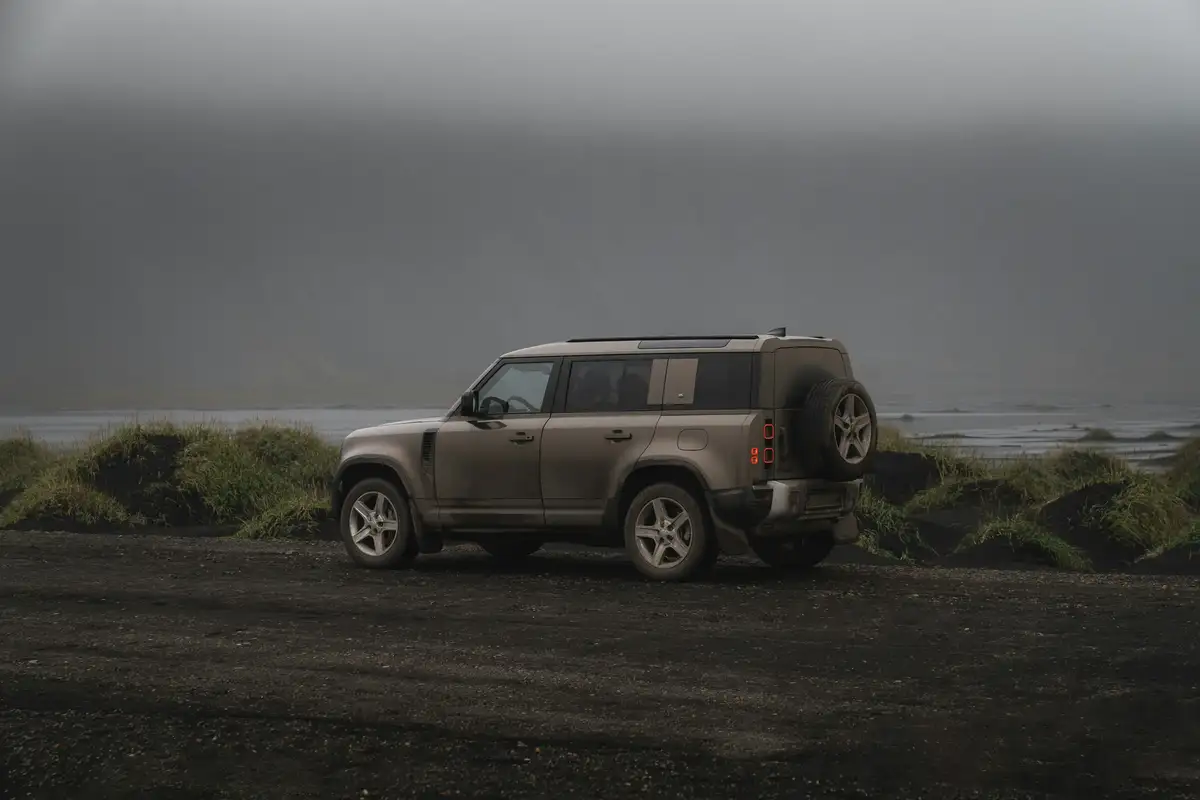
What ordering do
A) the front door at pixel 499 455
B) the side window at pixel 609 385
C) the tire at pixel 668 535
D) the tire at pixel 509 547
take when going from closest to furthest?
the tire at pixel 668 535 → the side window at pixel 609 385 → the front door at pixel 499 455 → the tire at pixel 509 547

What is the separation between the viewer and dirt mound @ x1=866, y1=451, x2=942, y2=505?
1950 centimetres

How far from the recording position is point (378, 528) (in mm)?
14492

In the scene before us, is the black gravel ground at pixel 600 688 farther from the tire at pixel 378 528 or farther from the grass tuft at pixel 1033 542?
the grass tuft at pixel 1033 542

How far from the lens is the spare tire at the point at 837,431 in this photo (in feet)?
41.5

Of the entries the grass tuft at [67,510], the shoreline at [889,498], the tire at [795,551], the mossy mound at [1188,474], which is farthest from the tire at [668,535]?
the grass tuft at [67,510]

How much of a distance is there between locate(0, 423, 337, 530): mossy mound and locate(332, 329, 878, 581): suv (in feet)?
23.9

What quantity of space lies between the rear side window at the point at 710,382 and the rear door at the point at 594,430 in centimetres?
12

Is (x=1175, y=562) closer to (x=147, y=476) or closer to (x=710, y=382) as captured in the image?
(x=710, y=382)

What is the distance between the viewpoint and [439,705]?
25.6 ft

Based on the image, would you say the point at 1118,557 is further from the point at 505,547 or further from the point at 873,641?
the point at 873,641

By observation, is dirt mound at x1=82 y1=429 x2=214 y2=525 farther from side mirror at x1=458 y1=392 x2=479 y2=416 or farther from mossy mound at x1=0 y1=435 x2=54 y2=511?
side mirror at x1=458 y1=392 x2=479 y2=416

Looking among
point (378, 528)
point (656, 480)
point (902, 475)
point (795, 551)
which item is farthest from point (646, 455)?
point (902, 475)

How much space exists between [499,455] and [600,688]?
5.60 m

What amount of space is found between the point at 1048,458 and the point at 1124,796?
15131 mm
